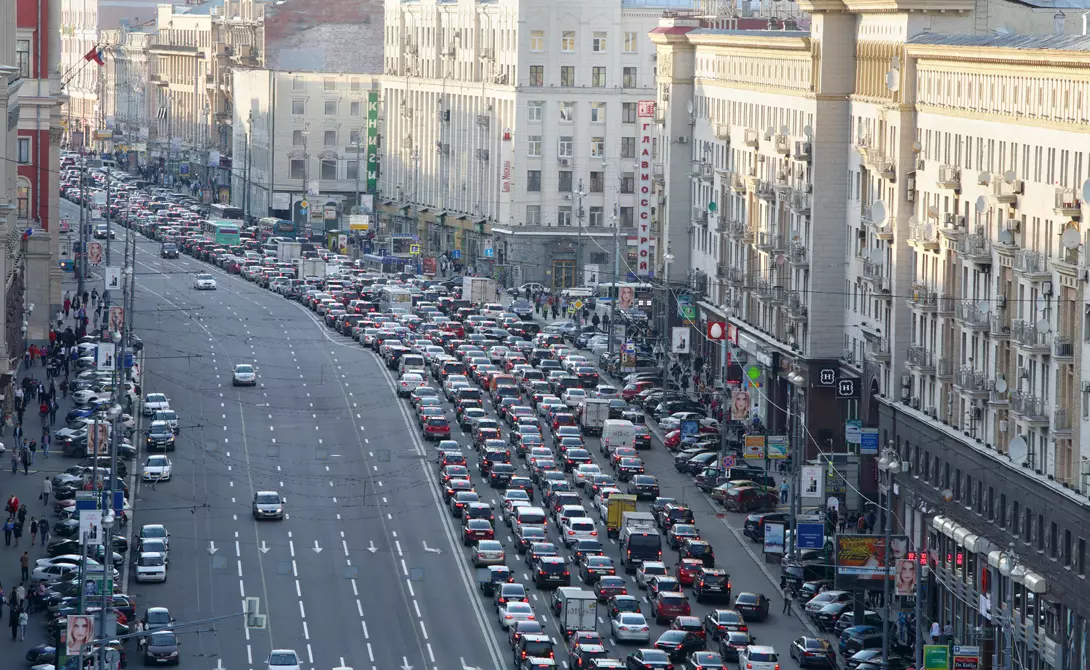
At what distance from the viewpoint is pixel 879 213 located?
94.8 meters

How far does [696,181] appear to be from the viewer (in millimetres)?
134875

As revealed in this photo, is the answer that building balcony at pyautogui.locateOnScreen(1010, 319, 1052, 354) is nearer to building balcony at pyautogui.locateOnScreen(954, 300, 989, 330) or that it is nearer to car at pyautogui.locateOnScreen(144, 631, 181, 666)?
building balcony at pyautogui.locateOnScreen(954, 300, 989, 330)

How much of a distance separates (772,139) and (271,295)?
58.0 m

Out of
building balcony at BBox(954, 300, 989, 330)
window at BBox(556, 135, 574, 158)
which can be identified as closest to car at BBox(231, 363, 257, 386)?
building balcony at BBox(954, 300, 989, 330)

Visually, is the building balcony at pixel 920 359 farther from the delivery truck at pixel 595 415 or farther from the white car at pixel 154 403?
the white car at pixel 154 403

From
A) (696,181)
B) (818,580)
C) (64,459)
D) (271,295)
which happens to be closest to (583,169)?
(271,295)

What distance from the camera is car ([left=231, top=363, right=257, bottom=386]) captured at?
12144 cm

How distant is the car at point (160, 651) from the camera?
71250 millimetres

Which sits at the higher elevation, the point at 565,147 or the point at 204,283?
the point at 565,147

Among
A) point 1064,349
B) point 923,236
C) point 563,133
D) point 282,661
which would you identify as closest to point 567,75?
point 563,133

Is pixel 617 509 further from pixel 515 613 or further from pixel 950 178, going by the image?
pixel 950 178

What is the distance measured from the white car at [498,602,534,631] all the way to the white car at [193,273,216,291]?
90.3 m

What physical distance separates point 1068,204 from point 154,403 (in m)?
52.1

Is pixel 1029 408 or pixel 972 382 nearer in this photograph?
pixel 1029 408
